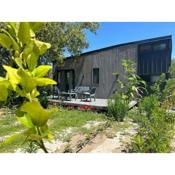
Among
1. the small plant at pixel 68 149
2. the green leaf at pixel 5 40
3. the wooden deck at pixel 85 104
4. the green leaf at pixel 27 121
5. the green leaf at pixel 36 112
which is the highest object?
the green leaf at pixel 5 40

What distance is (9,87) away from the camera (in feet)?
1.20

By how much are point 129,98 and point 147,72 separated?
250 centimetres

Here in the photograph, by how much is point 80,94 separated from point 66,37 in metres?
2.03

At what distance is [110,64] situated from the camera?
8836 millimetres

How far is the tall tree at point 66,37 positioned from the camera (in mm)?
7344

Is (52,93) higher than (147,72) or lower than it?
lower

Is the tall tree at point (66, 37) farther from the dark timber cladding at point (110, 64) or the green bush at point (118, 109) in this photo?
the green bush at point (118, 109)

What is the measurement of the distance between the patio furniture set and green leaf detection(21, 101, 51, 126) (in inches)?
294

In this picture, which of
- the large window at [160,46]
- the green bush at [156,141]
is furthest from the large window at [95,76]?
the green bush at [156,141]

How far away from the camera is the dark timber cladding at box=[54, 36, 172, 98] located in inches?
300

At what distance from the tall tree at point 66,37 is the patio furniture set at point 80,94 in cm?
120

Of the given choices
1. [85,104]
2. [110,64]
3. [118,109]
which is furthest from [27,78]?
[110,64]
